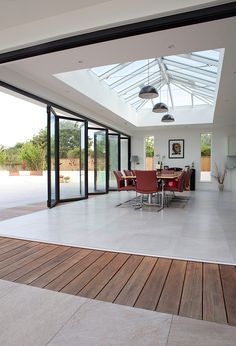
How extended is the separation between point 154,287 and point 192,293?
31 centimetres

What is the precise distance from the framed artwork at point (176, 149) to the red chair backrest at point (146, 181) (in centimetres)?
603

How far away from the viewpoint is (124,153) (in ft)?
40.1

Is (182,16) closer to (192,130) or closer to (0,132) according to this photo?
(192,130)

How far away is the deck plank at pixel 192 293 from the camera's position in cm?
180

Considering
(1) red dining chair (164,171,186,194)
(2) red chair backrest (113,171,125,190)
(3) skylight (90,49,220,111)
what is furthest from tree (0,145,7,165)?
(1) red dining chair (164,171,186,194)

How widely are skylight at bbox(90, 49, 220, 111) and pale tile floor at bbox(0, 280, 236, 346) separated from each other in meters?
5.10

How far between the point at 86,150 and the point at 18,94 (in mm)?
2989

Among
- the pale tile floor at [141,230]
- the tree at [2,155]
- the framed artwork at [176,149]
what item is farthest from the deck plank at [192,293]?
the tree at [2,155]

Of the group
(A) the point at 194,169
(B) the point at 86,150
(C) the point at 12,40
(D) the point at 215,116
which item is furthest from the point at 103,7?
(A) the point at 194,169

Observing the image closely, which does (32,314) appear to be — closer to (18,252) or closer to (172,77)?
(18,252)

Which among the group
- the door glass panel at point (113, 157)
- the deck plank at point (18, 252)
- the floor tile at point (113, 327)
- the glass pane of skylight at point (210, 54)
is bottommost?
the floor tile at point (113, 327)

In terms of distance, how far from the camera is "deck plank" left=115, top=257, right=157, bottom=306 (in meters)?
1.97

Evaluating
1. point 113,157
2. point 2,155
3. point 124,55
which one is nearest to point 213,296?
point 124,55

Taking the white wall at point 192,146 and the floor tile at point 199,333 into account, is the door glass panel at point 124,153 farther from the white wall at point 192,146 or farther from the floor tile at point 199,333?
the floor tile at point 199,333
